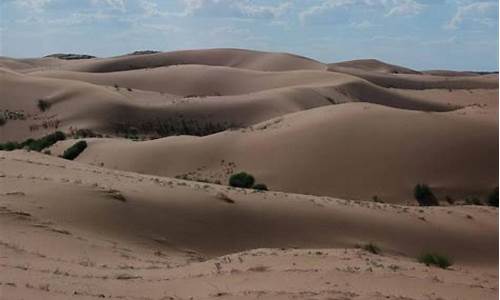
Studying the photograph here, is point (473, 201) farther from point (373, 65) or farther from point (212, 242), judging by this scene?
point (373, 65)

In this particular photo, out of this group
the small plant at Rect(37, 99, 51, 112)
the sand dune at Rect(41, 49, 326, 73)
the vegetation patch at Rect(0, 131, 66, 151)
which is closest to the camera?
the vegetation patch at Rect(0, 131, 66, 151)

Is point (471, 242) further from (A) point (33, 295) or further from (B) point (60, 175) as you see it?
(A) point (33, 295)

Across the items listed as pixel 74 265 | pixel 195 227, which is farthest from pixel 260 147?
pixel 74 265

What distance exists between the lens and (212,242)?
1681 centimetres

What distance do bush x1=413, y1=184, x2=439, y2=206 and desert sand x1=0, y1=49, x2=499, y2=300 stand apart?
1.62 feet

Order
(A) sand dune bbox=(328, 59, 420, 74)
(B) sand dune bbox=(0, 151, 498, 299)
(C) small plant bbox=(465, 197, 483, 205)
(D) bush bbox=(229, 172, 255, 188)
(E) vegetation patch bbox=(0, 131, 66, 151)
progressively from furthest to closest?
(A) sand dune bbox=(328, 59, 420, 74), (E) vegetation patch bbox=(0, 131, 66, 151), (D) bush bbox=(229, 172, 255, 188), (C) small plant bbox=(465, 197, 483, 205), (B) sand dune bbox=(0, 151, 498, 299)

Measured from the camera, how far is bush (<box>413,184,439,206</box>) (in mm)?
29703

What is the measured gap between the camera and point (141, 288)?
33.3 feet

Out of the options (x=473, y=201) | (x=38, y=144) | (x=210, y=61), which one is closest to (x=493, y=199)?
(x=473, y=201)

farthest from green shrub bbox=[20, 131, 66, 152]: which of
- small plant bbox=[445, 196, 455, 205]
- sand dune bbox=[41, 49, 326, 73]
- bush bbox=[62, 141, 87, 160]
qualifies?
sand dune bbox=[41, 49, 326, 73]

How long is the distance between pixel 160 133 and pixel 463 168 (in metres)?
26.3

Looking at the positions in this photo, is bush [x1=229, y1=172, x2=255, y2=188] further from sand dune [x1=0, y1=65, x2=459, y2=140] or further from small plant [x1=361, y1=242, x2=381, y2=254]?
sand dune [x1=0, y1=65, x2=459, y2=140]

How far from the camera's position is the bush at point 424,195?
29703 mm

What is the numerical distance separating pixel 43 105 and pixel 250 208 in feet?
143
